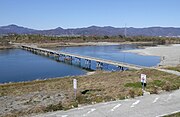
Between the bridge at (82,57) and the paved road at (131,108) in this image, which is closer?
the paved road at (131,108)

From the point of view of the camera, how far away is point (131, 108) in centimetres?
1487

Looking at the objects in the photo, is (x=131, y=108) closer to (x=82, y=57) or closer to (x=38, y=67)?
(x=38, y=67)

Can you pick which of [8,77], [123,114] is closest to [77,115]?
[123,114]

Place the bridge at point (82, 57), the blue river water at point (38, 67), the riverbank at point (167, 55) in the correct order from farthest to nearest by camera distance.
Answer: the riverbank at point (167, 55)
the bridge at point (82, 57)
the blue river water at point (38, 67)

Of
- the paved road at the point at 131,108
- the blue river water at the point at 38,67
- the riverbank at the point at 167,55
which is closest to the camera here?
the paved road at the point at 131,108


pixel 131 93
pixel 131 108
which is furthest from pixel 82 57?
pixel 131 108

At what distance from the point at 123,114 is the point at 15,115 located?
18.2 feet

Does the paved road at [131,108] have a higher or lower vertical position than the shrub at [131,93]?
lower

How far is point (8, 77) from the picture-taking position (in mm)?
39781

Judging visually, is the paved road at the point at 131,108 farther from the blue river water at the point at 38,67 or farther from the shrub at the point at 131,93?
the blue river water at the point at 38,67

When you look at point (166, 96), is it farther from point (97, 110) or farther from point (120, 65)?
point (120, 65)

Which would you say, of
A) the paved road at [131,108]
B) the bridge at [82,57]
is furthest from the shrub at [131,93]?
the bridge at [82,57]

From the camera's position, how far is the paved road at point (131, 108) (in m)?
13.7

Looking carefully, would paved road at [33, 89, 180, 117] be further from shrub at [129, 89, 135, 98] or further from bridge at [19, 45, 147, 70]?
bridge at [19, 45, 147, 70]
